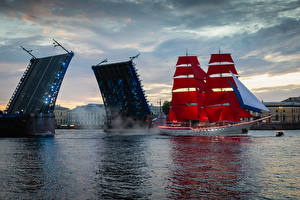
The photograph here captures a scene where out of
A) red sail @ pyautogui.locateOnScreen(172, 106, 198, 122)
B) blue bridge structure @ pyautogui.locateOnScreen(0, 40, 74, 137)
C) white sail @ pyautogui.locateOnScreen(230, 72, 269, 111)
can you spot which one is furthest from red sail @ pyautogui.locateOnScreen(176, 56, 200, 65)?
blue bridge structure @ pyautogui.locateOnScreen(0, 40, 74, 137)

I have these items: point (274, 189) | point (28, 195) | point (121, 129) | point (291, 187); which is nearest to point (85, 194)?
point (28, 195)

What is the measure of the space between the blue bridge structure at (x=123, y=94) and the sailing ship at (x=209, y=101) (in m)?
6.33

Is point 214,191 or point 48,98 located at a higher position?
point 48,98

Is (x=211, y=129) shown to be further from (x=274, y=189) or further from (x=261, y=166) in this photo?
(x=274, y=189)

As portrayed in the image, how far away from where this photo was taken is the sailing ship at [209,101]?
51.4 m

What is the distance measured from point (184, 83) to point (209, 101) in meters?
6.07

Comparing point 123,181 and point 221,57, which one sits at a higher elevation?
point 221,57

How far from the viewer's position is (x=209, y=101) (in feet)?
177

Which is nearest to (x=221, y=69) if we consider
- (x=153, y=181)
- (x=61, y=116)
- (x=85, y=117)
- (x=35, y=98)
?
(x=35, y=98)

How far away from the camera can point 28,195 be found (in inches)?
388

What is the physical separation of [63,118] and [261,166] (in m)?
142

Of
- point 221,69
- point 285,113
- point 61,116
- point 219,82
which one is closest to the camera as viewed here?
point 219,82

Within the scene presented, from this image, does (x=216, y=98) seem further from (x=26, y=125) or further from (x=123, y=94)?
(x=26, y=125)

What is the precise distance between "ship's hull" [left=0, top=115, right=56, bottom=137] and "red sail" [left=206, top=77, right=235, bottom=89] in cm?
2668
